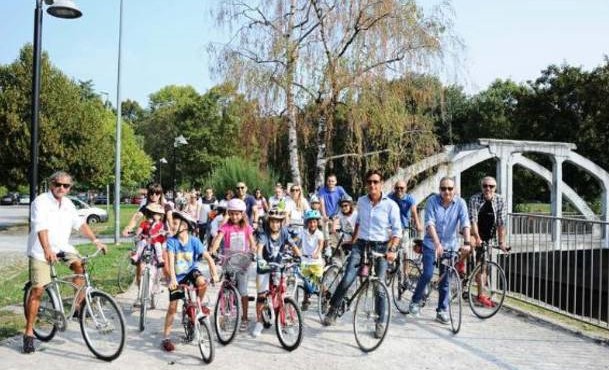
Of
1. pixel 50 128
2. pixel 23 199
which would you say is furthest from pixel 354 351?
pixel 23 199

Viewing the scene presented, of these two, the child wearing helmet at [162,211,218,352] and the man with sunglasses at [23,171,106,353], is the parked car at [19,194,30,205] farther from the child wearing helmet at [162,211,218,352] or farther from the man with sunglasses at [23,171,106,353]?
the child wearing helmet at [162,211,218,352]

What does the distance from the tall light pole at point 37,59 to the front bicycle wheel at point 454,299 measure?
5415 millimetres

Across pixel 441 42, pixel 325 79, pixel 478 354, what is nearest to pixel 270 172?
pixel 325 79

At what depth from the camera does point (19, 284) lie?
11773mm

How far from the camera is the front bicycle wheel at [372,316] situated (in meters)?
6.34

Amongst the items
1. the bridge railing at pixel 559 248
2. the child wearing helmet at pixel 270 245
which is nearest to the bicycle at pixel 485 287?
the bridge railing at pixel 559 248

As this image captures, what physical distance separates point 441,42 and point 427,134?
2.59 m

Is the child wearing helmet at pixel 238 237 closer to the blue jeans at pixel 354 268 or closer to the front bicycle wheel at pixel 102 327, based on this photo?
the blue jeans at pixel 354 268

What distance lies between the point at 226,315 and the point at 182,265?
0.77m

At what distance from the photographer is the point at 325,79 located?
1584 cm

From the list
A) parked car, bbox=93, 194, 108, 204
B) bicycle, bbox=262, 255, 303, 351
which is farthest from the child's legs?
parked car, bbox=93, 194, 108, 204

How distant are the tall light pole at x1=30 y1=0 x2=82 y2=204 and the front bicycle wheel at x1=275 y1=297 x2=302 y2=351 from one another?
3647 mm

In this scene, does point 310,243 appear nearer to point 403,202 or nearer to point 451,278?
point 451,278

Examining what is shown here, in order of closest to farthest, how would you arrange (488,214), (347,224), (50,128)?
(488,214) → (347,224) → (50,128)
